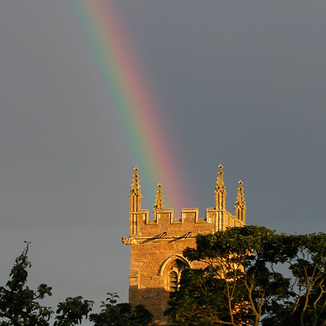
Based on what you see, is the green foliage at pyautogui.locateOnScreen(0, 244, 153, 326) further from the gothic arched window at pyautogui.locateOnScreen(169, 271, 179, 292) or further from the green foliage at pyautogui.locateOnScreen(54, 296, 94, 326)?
the gothic arched window at pyautogui.locateOnScreen(169, 271, 179, 292)

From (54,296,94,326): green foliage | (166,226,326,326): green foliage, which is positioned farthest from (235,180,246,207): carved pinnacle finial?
(54,296,94,326): green foliage

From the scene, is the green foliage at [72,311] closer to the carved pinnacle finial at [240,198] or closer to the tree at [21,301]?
the tree at [21,301]

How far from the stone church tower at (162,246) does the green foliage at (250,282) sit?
995cm

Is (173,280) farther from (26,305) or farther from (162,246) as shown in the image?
(26,305)

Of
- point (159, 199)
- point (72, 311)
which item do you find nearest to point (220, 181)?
point (159, 199)

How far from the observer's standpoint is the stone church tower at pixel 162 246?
63000 mm

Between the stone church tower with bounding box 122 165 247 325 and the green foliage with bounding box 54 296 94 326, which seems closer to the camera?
the green foliage with bounding box 54 296 94 326

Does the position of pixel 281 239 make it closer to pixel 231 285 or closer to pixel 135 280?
pixel 231 285

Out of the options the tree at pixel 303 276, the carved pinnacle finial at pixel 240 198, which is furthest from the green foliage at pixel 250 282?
the carved pinnacle finial at pixel 240 198

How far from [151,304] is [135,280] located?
2063mm

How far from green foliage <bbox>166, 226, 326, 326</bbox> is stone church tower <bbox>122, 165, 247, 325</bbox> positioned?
9.95m

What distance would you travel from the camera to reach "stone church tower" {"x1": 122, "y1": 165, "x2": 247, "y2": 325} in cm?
6300

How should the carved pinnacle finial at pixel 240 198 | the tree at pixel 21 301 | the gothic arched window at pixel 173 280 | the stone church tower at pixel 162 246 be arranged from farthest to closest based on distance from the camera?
the carved pinnacle finial at pixel 240 198 < the gothic arched window at pixel 173 280 < the stone church tower at pixel 162 246 < the tree at pixel 21 301

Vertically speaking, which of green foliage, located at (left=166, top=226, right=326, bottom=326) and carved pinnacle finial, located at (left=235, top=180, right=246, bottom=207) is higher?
carved pinnacle finial, located at (left=235, top=180, right=246, bottom=207)
